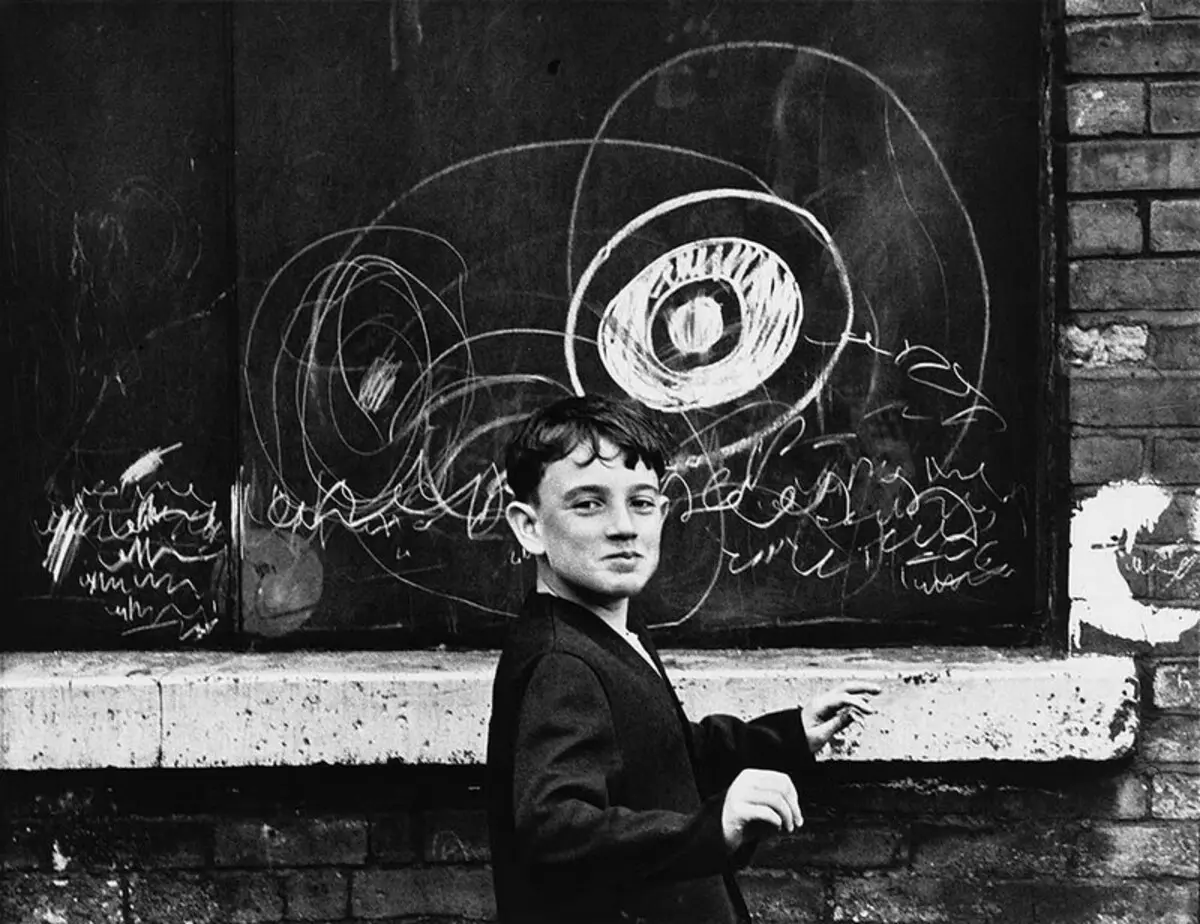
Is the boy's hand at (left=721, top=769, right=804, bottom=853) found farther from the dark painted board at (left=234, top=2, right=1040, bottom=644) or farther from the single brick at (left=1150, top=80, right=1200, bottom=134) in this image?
the single brick at (left=1150, top=80, right=1200, bottom=134)

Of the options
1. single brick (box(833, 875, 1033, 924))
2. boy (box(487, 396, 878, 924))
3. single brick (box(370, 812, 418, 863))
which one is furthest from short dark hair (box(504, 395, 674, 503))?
single brick (box(833, 875, 1033, 924))

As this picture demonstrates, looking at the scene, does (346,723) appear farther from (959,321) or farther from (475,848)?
(959,321)

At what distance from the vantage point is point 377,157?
4059mm

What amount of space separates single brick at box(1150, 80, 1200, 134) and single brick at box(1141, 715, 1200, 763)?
1353 mm

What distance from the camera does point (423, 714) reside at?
12.5 ft

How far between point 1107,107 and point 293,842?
2543 mm

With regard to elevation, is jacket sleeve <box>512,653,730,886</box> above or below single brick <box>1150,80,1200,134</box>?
below

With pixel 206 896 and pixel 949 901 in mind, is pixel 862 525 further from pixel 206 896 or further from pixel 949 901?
pixel 206 896

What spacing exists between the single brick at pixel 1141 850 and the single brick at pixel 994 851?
0.18 ft

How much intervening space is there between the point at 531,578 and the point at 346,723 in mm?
582

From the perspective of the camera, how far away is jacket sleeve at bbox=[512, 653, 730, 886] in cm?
229

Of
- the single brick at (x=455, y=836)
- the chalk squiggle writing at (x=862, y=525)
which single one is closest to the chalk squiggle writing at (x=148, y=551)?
the single brick at (x=455, y=836)

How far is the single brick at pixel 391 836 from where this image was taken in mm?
3926

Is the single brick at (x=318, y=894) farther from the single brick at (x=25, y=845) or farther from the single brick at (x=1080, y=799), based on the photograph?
the single brick at (x=1080, y=799)
